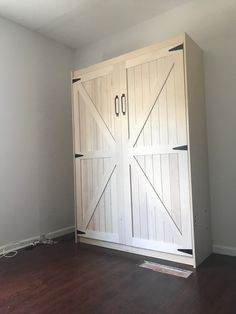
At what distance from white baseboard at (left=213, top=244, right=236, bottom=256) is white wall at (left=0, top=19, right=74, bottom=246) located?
2.07 metres

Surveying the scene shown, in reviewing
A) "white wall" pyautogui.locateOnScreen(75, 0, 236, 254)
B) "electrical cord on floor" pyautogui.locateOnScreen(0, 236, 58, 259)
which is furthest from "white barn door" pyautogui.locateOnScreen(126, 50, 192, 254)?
"electrical cord on floor" pyautogui.locateOnScreen(0, 236, 58, 259)

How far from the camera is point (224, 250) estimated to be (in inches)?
112

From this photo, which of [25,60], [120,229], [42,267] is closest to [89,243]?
[120,229]

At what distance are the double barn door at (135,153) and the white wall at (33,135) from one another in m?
0.53

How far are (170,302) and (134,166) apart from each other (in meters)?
1.38

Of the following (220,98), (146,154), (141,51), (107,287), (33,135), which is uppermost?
(141,51)

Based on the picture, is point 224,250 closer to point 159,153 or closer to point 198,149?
point 198,149

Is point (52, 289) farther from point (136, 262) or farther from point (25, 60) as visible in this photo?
point (25, 60)

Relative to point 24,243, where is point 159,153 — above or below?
above

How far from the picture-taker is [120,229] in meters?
3.04

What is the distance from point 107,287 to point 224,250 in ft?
4.50

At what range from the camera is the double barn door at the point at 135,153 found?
2650 mm

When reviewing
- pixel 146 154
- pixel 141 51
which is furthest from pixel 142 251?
pixel 141 51

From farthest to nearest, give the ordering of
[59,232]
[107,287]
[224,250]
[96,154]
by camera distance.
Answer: [59,232] < [96,154] < [224,250] < [107,287]
